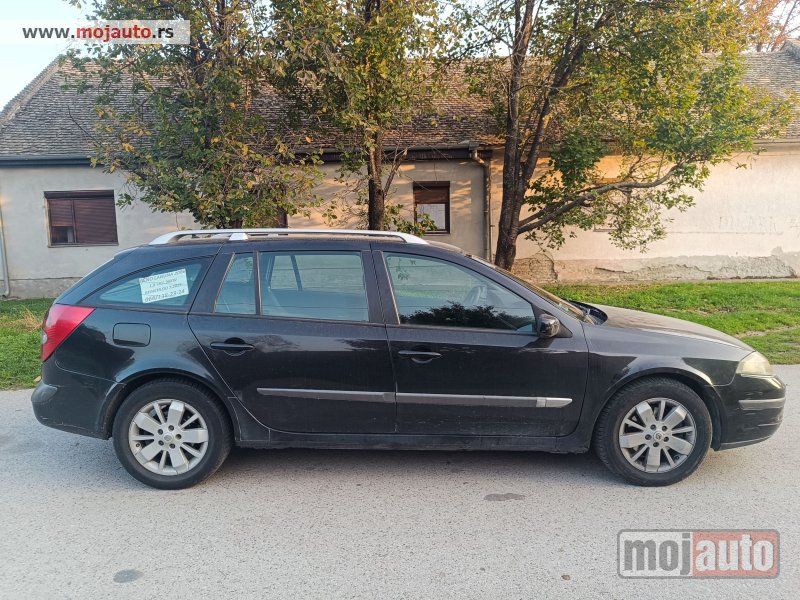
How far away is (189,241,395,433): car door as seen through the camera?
387cm

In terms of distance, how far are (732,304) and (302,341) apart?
8.95 m

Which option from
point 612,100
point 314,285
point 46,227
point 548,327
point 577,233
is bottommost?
point 548,327

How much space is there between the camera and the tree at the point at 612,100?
880 centimetres

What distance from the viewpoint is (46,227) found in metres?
12.9

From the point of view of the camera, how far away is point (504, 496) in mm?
3770

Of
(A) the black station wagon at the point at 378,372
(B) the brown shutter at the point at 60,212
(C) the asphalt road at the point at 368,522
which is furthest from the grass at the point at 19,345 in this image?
(A) the black station wagon at the point at 378,372

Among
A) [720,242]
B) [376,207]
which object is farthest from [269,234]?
[720,242]

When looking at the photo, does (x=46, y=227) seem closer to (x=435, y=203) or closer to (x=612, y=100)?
(x=435, y=203)

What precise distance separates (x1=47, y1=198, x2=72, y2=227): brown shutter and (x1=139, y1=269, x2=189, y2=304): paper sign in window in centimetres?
1073

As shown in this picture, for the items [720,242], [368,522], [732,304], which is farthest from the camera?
[720,242]

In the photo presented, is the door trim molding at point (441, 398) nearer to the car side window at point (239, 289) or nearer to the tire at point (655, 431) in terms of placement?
the tire at point (655, 431)

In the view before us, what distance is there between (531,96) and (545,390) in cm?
821

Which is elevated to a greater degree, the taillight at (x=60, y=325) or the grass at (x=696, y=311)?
the taillight at (x=60, y=325)

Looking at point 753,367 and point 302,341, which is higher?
point 302,341
